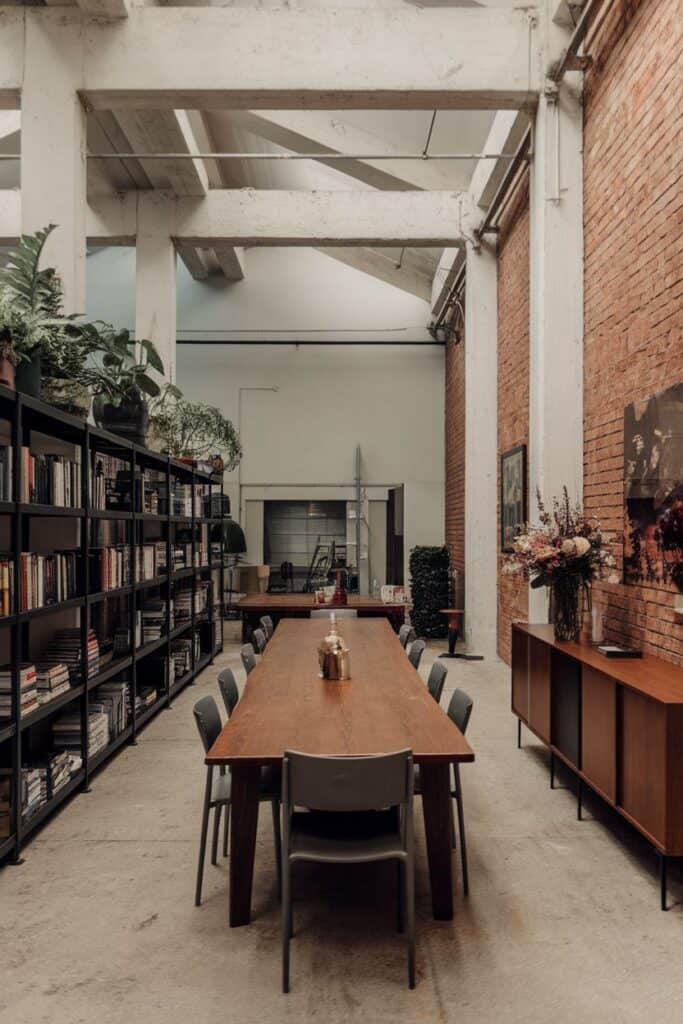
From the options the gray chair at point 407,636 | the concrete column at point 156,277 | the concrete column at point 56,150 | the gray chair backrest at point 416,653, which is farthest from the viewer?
the concrete column at point 156,277

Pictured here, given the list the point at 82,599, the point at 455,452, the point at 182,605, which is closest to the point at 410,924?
the point at 82,599

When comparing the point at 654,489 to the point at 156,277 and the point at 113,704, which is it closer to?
the point at 113,704

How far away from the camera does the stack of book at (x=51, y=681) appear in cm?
407

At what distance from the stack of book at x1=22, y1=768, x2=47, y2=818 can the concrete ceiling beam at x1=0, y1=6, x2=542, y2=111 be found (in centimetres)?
548

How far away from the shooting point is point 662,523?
12.0 ft

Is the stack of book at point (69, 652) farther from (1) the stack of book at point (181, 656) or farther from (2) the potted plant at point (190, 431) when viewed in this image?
(2) the potted plant at point (190, 431)

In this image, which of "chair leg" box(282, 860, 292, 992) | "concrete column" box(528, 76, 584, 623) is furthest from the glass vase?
"chair leg" box(282, 860, 292, 992)

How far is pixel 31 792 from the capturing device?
153 inches

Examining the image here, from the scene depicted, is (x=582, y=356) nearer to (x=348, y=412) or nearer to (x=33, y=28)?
(x=33, y=28)

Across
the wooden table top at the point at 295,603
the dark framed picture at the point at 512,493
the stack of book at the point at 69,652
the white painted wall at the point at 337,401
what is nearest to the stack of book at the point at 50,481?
the stack of book at the point at 69,652

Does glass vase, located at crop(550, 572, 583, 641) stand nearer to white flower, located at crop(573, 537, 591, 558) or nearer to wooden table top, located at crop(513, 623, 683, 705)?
wooden table top, located at crop(513, 623, 683, 705)

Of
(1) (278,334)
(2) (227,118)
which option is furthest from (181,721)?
(1) (278,334)

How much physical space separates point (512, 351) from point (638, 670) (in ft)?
18.5

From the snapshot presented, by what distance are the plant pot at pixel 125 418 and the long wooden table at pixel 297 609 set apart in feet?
12.8
